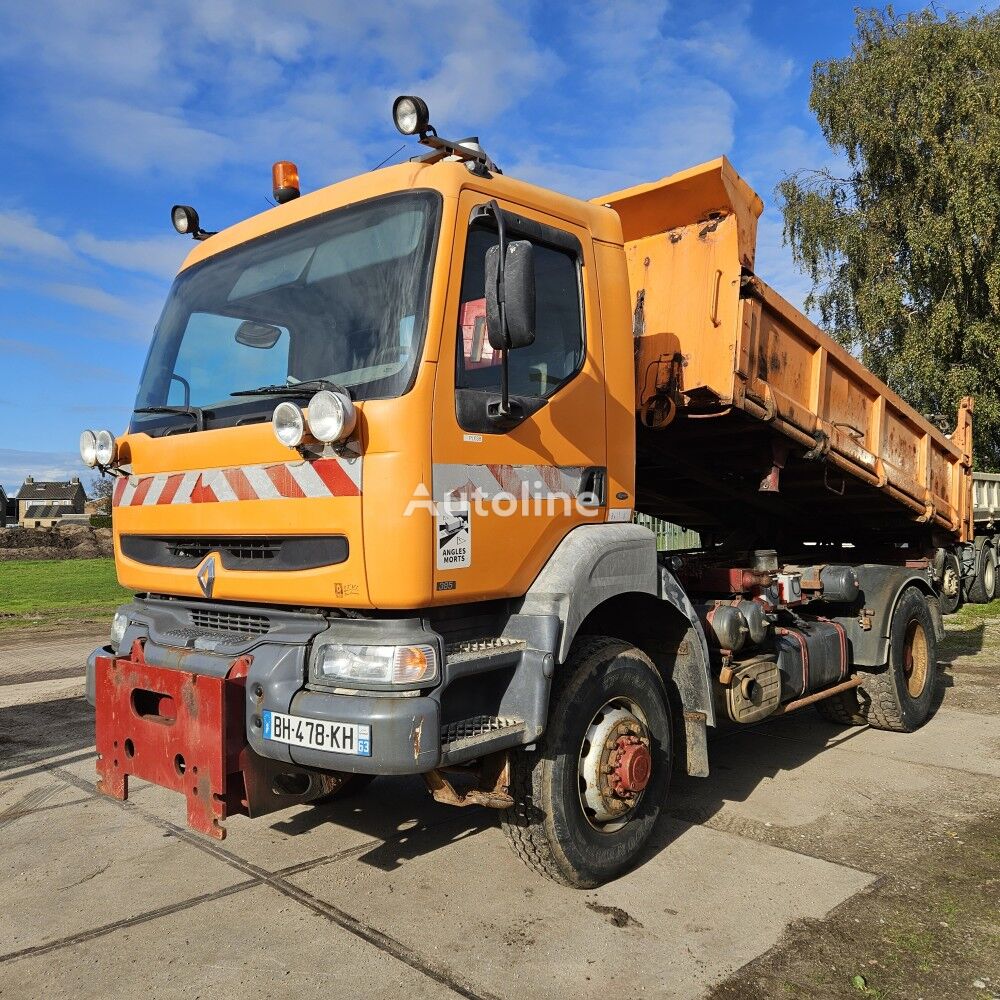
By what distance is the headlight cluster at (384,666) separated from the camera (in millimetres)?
3008

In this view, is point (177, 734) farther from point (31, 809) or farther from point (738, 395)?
point (738, 395)

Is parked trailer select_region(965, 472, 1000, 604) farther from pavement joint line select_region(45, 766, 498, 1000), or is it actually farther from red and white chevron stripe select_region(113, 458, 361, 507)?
red and white chevron stripe select_region(113, 458, 361, 507)

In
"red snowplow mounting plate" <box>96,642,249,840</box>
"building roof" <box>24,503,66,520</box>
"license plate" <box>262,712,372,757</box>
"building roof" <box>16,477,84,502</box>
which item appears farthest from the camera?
"building roof" <box>16,477,84,502</box>

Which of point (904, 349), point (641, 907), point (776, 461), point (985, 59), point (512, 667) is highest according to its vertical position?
point (985, 59)

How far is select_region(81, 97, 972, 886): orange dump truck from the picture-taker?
122 inches

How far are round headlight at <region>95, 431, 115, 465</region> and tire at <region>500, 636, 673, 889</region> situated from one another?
2174 millimetres

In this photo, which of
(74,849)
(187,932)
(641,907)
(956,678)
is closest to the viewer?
(187,932)

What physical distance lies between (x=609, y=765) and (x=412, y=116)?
107 inches

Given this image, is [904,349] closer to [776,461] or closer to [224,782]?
[776,461]

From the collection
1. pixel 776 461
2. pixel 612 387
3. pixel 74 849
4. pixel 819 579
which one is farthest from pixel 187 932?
pixel 819 579

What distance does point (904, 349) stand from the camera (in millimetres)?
19109

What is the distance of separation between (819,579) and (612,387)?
271cm

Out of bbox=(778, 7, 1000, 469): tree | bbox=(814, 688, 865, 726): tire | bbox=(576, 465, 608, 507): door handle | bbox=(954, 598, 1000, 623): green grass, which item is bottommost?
bbox=(954, 598, 1000, 623): green grass

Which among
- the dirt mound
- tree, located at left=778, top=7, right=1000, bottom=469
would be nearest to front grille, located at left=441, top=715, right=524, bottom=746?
tree, located at left=778, top=7, right=1000, bottom=469
